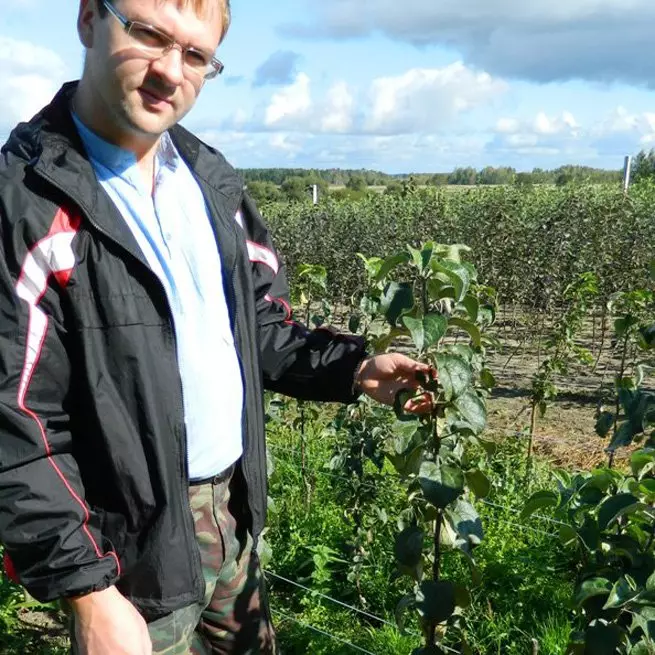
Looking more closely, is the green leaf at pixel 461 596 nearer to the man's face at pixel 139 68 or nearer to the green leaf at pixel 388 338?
the green leaf at pixel 388 338

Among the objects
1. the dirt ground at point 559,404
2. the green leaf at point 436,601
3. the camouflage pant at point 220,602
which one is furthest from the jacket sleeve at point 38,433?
the dirt ground at point 559,404

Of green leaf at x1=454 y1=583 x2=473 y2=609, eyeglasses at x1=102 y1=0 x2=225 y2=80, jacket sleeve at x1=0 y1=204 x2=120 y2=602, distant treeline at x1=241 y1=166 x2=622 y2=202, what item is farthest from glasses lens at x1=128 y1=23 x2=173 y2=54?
distant treeline at x1=241 y1=166 x2=622 y2=202

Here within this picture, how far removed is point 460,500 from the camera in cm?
187

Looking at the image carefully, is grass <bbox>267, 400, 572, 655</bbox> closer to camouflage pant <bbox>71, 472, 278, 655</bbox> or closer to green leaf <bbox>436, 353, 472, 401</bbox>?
camouflage pant <bbox>71, 472, 278, 655</bbox>

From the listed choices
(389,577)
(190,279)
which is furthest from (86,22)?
(389,577)

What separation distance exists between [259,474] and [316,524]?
223cm

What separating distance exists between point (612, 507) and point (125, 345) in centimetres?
88

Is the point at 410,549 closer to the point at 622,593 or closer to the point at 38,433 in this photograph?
the point at 622,593

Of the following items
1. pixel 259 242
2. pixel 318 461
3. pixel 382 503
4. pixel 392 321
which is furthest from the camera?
pixel 318 461

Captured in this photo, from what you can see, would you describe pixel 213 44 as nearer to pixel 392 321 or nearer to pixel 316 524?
pixel 392 321

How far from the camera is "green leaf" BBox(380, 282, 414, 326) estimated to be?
61.6 inches

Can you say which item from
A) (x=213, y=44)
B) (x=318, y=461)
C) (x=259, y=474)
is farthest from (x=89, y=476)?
(x=318, y=461)

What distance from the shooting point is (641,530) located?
1468 millimetres

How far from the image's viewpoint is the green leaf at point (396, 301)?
5.13 ft
